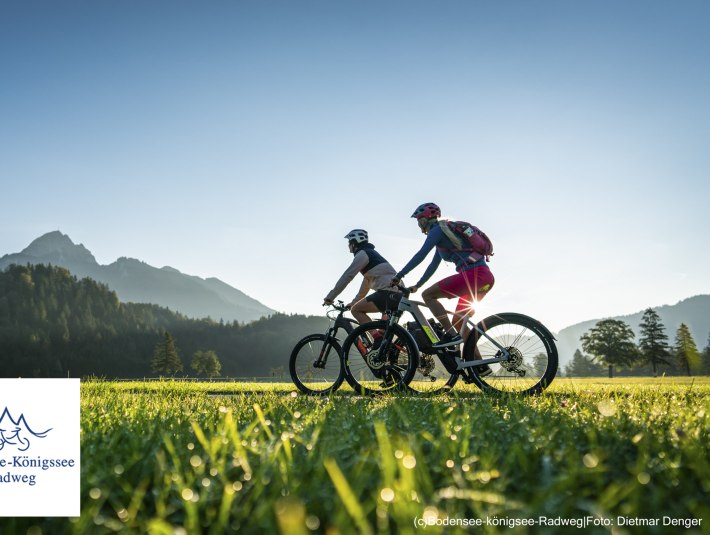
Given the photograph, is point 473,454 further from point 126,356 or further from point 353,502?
point 126,356

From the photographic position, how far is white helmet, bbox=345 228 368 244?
9516 millimetres

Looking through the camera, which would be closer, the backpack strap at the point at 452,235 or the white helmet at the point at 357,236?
the backpack strap at the point at 452,235

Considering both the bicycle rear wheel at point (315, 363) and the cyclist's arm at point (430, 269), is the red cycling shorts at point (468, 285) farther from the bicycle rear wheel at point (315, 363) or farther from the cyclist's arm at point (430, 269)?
the bicycle rear wheel at point (315, 363)

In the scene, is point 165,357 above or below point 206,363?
above

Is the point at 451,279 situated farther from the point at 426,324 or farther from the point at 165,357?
the point at 165,357

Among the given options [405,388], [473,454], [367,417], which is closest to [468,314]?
[405,388]

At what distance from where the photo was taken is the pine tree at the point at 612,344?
9200 cm

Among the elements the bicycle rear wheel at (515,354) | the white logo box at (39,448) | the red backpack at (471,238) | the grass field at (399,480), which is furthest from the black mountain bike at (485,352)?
the white logo box at (39,448)

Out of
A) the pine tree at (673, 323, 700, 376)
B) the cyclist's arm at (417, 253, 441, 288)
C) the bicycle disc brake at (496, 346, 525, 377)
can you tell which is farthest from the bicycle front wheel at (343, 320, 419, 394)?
the pine tree at (673, 323, 700, 376)

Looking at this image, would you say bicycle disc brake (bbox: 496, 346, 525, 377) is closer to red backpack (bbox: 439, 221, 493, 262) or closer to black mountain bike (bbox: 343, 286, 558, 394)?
black mountain bike (bbox: 343, 286, 558, 394)

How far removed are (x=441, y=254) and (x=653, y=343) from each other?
9995cm

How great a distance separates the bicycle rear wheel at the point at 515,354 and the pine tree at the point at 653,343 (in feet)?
312

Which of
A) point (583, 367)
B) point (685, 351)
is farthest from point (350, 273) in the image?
point (583, 367)

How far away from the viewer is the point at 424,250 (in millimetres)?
7859
